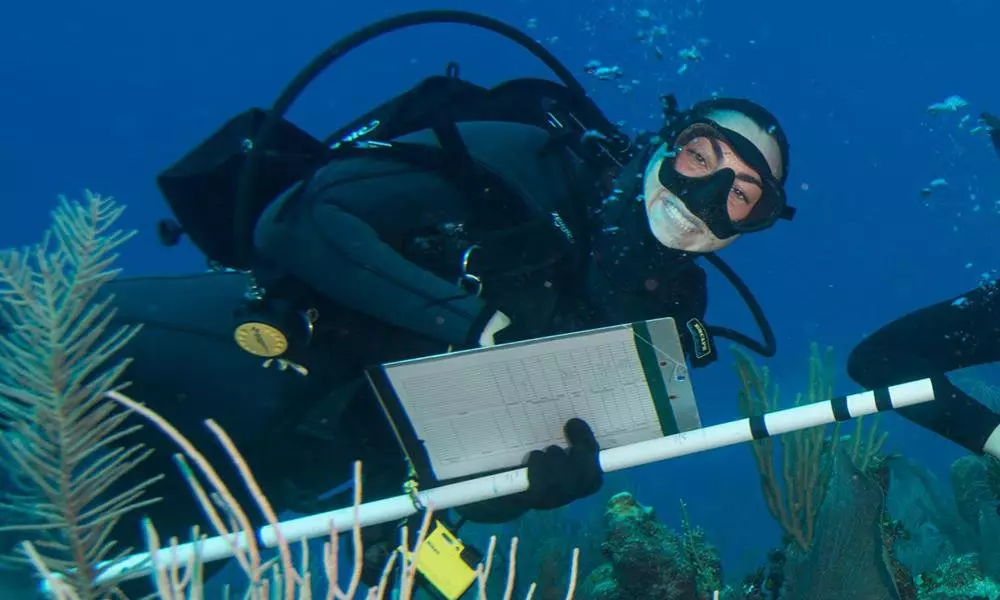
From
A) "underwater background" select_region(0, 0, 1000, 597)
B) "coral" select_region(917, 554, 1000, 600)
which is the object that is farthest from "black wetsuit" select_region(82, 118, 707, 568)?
"underwater background" select_region(0, 0, 1000, 597)

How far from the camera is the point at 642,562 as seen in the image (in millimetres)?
4281

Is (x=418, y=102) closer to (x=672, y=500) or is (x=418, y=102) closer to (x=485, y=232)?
(x=485, y=232)

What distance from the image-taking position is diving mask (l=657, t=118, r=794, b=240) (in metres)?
2.99

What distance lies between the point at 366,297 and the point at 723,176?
5.67 feet

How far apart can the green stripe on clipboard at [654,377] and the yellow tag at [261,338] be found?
1.38 meters

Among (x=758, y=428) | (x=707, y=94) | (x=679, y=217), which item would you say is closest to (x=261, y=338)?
(x=679, y=217)

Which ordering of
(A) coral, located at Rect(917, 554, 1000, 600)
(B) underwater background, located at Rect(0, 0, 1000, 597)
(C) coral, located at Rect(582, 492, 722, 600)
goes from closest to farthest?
(A) coral, located at Rect(917, 554, 1000, 600) < (C) coral, located at Rect(582, 492, 722, 600) < (B) underwater background, located at Rect(0, 0, 1000, 597)

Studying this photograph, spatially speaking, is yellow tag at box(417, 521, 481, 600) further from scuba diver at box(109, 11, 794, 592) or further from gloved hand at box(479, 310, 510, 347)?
gloved hand at box(479, 310, 510, 347)

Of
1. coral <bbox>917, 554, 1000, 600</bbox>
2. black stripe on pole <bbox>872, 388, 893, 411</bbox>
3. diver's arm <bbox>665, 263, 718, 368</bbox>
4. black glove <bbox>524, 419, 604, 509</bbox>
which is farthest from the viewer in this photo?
coral <bbox>917, 554, 1000, 600</bbox>

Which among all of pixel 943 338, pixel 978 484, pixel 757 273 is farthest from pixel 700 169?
pixel 757 273

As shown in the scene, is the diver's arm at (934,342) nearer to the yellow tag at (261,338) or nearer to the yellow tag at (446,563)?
the yellow tag at (446,563)

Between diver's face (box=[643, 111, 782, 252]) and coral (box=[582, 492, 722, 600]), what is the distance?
2.26 metres

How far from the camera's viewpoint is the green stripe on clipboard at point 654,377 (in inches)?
103

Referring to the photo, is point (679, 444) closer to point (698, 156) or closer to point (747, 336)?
point (747, 336)
